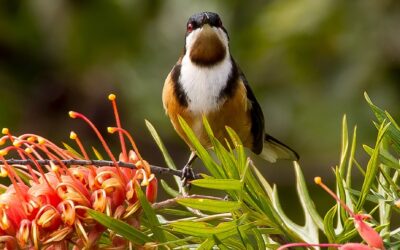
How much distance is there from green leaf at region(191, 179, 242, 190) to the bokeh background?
3.06 meters

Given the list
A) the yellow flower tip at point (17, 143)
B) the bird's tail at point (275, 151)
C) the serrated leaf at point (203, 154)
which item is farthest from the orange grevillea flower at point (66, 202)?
the bird's tail at point (275, 151)

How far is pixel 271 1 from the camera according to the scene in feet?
16.9

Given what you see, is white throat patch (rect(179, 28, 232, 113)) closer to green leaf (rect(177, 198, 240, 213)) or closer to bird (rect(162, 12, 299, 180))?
bird (rect(162, 12, 299, 180))

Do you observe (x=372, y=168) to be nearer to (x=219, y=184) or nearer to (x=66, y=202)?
(x=219, y=184)

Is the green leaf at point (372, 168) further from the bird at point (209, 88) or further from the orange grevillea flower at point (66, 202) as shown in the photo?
A: the bird at point (209, 88)

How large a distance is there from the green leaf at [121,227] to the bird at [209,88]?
1.15 m

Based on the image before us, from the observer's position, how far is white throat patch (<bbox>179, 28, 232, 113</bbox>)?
108 inches

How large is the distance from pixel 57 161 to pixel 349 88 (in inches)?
125

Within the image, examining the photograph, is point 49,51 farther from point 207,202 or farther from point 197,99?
point 207,202

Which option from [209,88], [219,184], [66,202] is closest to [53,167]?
[66,202]

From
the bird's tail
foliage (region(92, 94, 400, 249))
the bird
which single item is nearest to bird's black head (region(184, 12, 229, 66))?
the bird

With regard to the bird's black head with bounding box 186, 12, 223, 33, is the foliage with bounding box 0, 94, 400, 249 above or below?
below

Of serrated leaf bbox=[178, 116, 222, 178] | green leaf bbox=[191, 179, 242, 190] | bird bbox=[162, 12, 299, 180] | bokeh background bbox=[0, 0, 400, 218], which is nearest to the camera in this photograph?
green leaf bbox=[191, 179, 242, 190]

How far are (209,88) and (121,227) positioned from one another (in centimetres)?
132
